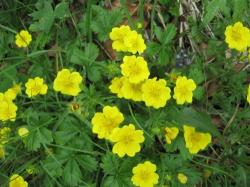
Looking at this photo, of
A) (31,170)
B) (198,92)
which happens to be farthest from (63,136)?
(198,92)

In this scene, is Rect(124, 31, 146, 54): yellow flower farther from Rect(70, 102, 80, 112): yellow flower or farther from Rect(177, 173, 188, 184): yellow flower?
Rect(177, 173, 188, 184): yellow flower

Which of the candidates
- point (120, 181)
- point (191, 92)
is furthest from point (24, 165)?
point (191, 92)

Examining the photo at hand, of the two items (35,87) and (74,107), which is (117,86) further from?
(35,87)

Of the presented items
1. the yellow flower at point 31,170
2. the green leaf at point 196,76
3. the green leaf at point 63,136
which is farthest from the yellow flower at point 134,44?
the yellow flower at point 31,170

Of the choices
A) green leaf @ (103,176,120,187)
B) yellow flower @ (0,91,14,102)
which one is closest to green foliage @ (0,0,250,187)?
green leaf @ (103,176,120,187)

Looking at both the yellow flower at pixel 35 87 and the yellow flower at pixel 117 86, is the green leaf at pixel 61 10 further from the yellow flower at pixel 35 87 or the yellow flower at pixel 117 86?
the yellow flower at pixel 117 86

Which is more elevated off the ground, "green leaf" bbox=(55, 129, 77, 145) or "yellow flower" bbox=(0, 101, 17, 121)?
"yellow flower" bbox=(0, 101, 17, 121)
